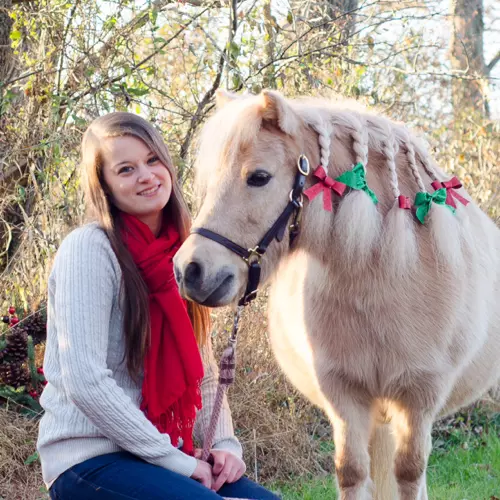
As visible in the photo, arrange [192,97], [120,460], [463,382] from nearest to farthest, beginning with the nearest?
[120,460] → [463,382] → [192,97]

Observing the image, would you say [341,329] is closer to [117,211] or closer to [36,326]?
[117,211]

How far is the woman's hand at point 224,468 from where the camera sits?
88.0 inches

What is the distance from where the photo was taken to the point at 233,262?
2.03 metres

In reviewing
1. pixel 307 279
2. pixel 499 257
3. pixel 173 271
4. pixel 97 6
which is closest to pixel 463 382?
pixel 499 257

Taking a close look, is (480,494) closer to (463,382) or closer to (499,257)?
(463,382)

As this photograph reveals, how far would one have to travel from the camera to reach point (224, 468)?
2.27m

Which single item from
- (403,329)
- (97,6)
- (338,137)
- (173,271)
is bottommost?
(403,329)

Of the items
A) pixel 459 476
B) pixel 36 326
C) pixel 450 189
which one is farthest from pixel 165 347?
pixel 459 476

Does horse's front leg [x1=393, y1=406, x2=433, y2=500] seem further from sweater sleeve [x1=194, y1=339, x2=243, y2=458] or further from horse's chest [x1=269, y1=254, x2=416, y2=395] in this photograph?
sweater sleeve [x1=194, y1=339, x2=243, y2=458]

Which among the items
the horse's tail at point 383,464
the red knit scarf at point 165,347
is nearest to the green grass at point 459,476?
the horse's tail at point 383,464

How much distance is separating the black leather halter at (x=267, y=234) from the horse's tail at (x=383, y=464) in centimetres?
121

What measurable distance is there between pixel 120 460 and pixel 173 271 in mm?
585

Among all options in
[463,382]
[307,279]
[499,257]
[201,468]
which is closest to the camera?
[201,468]

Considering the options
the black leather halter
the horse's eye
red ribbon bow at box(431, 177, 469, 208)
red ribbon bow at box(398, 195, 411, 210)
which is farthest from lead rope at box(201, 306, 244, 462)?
red ribbon bow at box(431, 177, 469, 208)
